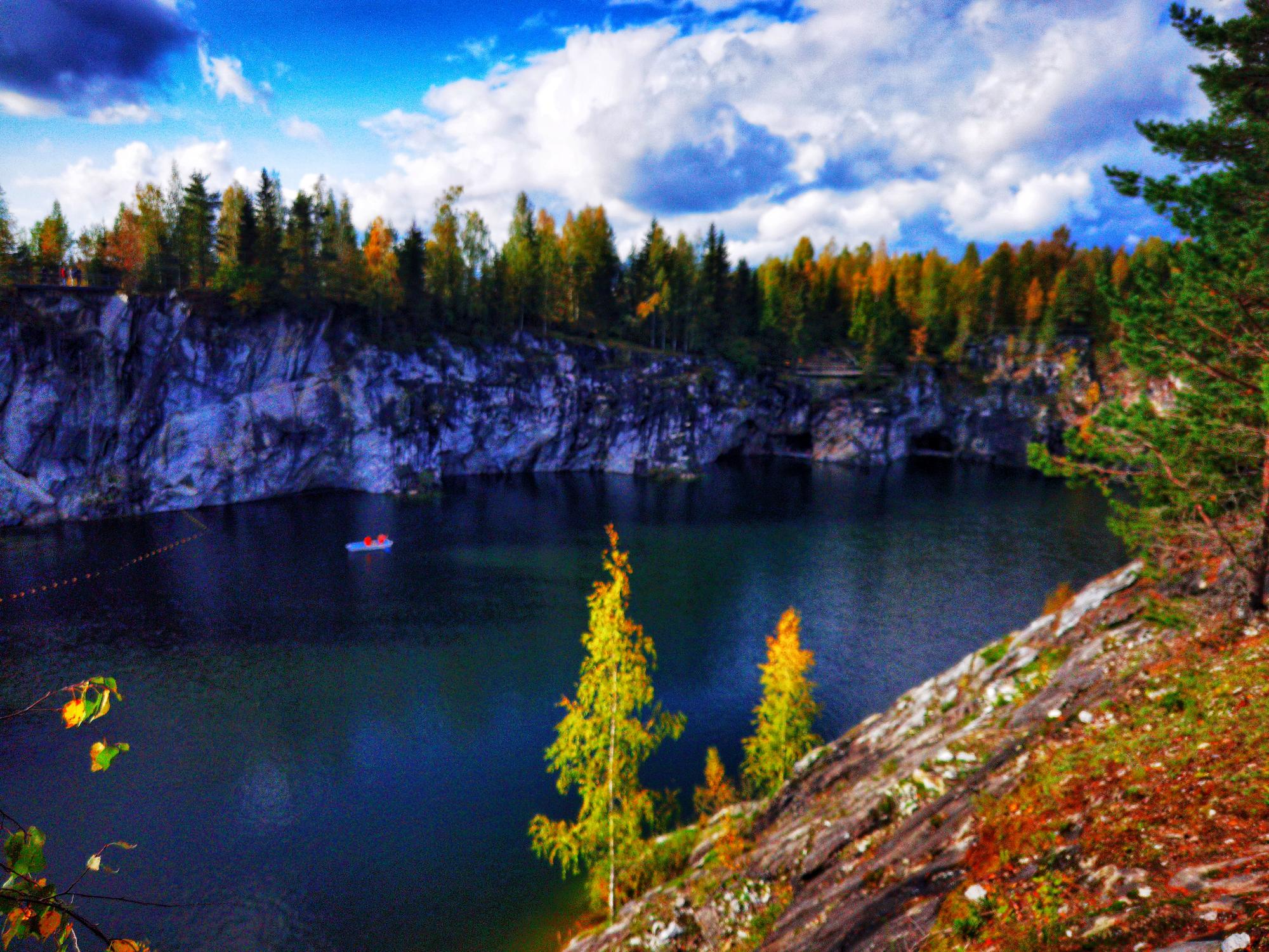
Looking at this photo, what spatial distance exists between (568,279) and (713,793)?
8192 cm

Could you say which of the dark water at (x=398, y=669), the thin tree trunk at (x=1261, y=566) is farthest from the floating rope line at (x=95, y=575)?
the thin tree trunk at (x=1261, y=566)

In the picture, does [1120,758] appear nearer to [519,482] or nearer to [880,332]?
[519,482]

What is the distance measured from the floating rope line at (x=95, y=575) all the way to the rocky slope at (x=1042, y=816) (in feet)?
133

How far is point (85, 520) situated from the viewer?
55.2 meters

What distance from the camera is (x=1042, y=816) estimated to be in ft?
30.9

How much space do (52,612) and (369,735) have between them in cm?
2318

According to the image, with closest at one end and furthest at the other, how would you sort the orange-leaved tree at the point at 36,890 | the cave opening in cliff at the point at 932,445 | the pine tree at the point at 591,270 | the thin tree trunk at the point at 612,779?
1. the orange-leaved tree at the point at 36,890
2. the thin tree trunk at the point at 612,779
3. the pine tree at the point at 591,270
4. the cave opening in cliff at the point at 932,445

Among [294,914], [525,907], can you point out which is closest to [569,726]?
[525,907]

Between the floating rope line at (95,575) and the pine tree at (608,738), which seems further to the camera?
the floating rope line at (95,575)

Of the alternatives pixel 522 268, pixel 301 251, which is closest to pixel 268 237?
pixel 301 251

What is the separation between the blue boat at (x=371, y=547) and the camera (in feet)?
159

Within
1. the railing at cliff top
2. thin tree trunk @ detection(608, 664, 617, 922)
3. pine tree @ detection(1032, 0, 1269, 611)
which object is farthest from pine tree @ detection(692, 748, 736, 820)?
the railing at cliff top

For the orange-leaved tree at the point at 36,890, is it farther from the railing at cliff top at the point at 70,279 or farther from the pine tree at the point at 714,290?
the pine tree at the point at 714,290

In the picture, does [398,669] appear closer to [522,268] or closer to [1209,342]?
[1209,342]
